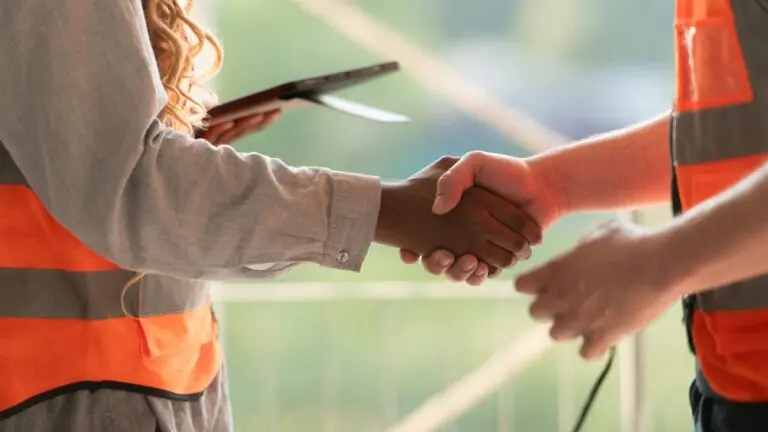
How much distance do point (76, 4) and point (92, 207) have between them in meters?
0.14

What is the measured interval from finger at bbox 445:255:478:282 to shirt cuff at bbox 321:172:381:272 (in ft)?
0.41

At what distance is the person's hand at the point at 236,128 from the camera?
91cm

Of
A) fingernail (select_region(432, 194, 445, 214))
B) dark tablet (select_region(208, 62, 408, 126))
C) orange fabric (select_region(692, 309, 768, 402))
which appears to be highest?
dark tablet (select_region(208, 62, 408, 126))

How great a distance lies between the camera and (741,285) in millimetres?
679

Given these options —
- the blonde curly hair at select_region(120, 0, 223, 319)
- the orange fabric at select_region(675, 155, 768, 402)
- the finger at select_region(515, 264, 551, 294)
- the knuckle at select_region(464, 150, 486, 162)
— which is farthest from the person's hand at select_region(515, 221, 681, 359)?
the blonde curly hair at select_region(120, 0, 223, 319)

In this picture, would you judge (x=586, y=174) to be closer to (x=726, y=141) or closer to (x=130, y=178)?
(x=726, y=141)

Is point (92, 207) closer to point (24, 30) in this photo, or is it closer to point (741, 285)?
point (24, 30)

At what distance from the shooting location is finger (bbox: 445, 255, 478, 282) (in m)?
0.78

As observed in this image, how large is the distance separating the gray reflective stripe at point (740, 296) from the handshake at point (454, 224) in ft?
0.58

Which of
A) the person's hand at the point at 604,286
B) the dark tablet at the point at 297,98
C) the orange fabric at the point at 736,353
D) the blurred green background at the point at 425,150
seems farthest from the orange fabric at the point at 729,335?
the blurred green background at the point at 425,150

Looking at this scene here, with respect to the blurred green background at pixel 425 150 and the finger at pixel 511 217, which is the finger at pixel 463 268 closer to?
the finger at pixel 511 217

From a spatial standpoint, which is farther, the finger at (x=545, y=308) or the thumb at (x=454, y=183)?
the thumb at (x=454, y=183)

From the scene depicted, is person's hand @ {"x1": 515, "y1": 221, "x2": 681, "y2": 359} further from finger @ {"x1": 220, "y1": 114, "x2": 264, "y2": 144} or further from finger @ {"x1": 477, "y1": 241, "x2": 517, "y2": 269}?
finger @ {"x1": 220, "y1": 114, "x2": 264, "y2": 144}

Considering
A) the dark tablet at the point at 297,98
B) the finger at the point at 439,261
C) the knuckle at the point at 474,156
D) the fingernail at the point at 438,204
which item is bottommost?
the finger at the point at 439,261
